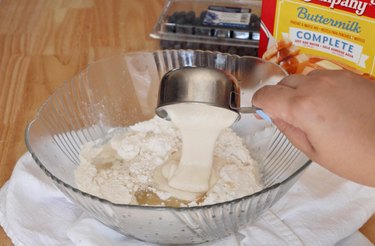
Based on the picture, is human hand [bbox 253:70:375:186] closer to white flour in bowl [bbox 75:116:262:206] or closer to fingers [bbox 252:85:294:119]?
fingers [bbox 252:85:294:119]

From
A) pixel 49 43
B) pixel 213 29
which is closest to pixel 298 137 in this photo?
pixel 213 29

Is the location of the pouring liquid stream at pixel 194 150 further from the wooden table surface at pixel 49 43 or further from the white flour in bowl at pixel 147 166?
the wooden table surface at pixel 49 43

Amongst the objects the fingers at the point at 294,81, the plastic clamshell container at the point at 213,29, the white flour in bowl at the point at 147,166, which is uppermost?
the fingers at the point at 294,81

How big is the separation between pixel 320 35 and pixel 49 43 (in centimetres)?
56

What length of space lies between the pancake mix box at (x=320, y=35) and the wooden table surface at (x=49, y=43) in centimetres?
29

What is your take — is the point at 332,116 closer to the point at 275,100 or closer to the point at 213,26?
the point at 275,100

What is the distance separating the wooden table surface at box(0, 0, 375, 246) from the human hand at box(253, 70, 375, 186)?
45 cm

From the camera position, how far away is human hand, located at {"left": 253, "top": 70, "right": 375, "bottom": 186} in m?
0.57

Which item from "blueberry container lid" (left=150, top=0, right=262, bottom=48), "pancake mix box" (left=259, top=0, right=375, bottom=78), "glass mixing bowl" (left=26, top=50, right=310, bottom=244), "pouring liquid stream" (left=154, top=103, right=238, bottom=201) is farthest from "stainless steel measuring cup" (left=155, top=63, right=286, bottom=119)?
"blueberry container lid" (left=150, top=0, right=262, bottom=48)

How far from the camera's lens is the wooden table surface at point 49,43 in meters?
0.94

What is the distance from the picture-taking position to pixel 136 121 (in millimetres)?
889

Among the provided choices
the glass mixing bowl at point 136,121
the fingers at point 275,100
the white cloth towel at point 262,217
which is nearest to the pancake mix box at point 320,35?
the glass mixing bowl at point 136,121

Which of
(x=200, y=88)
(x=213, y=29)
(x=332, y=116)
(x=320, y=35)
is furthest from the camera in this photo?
(x=213, y=29)

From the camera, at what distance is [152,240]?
0.67 m
